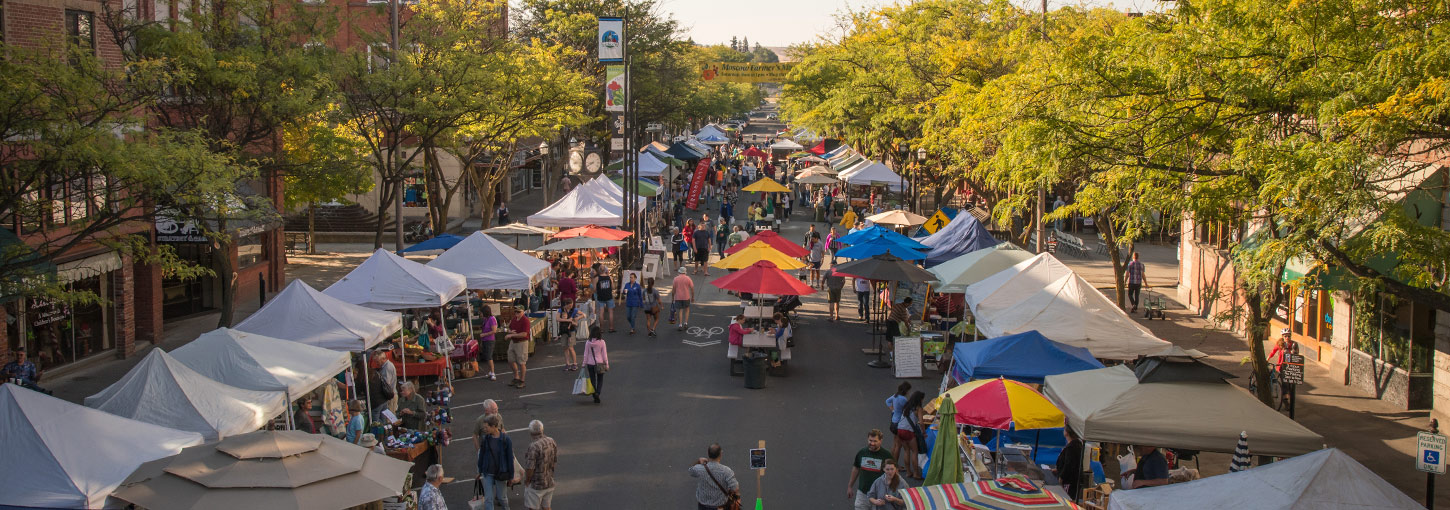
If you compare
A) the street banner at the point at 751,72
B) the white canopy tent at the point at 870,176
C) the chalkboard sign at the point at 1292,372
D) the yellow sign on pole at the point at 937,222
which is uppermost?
the street banner at the point at 751,72

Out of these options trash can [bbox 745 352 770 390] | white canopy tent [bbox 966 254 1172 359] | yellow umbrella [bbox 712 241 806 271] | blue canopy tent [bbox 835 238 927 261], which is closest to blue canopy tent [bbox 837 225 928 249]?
blue canopy tent [bbox 835 238 927 261]

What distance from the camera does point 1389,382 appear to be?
17375mm

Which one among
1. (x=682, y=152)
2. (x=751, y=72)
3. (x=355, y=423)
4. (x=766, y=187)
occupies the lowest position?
(x=355, y=423)

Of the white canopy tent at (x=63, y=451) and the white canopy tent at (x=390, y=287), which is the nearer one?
the white canopy tent at (x=63, y=451)

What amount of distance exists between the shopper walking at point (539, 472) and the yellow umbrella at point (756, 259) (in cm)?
1226

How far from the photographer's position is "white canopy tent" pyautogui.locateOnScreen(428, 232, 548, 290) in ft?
69.2

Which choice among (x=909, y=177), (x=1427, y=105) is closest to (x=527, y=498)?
(x=1427, y=105)

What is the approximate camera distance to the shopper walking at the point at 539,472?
11.7 metres

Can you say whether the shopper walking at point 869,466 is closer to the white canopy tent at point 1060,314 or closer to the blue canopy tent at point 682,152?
the white canopy tent at point 1060,314

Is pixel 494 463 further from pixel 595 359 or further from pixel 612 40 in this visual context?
pixel 612 40

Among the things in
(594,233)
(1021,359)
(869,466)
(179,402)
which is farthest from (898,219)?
(179,402)

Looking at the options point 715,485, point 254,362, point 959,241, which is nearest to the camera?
point 715,485

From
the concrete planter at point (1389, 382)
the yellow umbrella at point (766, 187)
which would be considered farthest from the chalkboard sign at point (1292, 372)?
the yellow umbrella at point (766, 187)

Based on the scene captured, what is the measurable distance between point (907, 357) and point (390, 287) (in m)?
8.93
